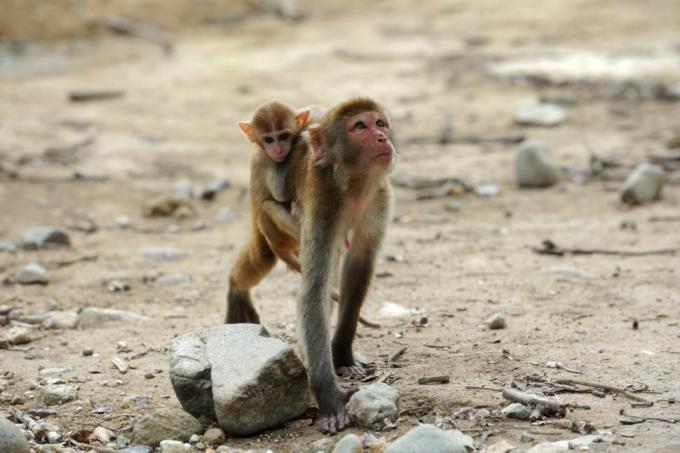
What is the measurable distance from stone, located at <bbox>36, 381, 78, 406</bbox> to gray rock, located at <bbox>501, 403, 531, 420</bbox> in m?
2.45

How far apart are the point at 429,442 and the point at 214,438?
118 cm

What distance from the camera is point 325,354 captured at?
220 inches

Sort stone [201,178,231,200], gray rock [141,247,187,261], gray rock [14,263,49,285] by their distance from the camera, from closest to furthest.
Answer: gray rock [14,263,49,285]
gray rock [141,247,187,261]
stone [201,178,231,200]

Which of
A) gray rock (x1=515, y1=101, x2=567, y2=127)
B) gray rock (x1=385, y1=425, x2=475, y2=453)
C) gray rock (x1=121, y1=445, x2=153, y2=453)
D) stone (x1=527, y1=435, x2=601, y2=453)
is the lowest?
gray rock (x1=121, y1=445, x2=153, y2=453)

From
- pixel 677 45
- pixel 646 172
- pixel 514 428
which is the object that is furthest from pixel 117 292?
pixel 677 45

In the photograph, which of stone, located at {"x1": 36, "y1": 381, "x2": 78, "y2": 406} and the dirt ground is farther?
the dirt ground

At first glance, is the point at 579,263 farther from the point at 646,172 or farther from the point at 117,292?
the point at 117,292

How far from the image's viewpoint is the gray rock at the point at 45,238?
9.85 meters

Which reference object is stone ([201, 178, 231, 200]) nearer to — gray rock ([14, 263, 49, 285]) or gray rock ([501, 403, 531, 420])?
gray rock ([14, 263, 49, 285])

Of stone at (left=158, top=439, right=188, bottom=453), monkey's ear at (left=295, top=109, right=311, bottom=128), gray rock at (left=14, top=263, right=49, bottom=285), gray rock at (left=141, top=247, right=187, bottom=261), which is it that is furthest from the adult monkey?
gray rock at (left=141, top=247, right=187, bottom=261)

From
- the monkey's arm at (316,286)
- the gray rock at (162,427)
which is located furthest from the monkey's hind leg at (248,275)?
the gray rock at (162,427)

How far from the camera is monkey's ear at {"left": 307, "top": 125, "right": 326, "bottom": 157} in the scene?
562cm

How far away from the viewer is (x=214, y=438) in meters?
5.31

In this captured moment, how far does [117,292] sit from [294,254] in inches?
88.6
